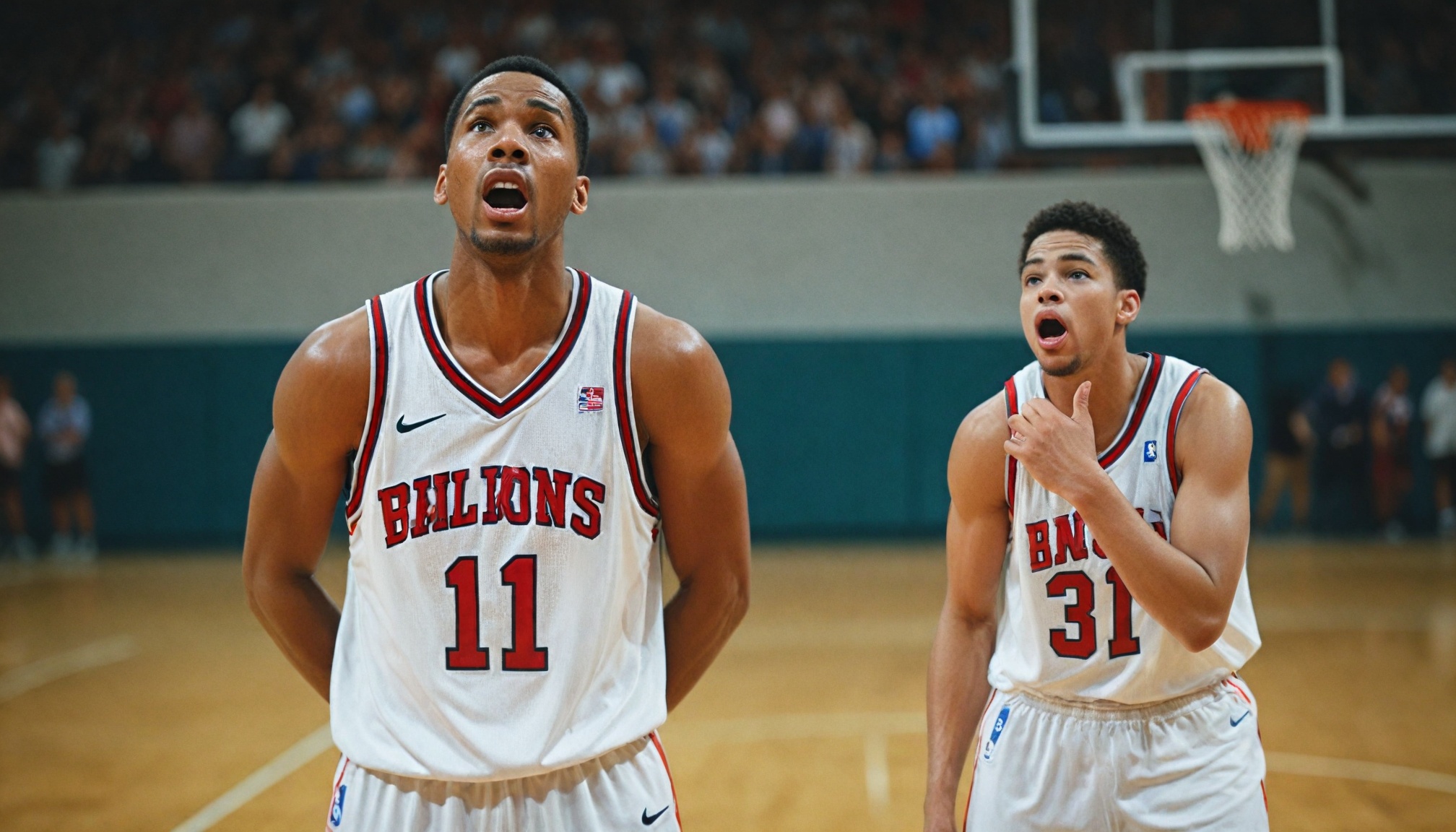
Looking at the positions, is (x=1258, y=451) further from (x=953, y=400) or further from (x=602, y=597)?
(x=602, y=597)

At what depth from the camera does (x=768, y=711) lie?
296 inches

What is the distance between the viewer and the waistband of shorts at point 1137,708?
298cm

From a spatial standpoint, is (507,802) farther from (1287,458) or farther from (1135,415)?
(1287,458)

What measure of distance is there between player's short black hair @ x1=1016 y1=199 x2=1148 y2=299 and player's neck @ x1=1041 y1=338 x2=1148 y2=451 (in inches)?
6.0

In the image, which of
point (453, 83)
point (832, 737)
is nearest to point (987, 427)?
point (832, 737)

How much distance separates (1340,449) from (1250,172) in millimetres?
3862

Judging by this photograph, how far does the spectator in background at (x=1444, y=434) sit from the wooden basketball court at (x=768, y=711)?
2.55 metres

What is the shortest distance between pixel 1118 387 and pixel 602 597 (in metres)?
1.32

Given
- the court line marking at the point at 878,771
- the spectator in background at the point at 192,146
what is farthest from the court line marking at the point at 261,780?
the spectator in background at the point at 192,146

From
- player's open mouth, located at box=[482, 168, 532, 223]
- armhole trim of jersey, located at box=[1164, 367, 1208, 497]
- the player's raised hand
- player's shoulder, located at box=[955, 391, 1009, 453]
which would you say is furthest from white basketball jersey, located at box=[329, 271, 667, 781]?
armhole trim of jersey, located at box=[1164, 367, 1208, 497]

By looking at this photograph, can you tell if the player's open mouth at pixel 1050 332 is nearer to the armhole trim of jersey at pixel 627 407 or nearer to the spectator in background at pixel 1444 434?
the armhole trim of jersey at pixel 627 407

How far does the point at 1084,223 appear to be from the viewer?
2.94 meters

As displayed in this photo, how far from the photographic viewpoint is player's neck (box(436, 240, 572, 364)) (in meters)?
2.55

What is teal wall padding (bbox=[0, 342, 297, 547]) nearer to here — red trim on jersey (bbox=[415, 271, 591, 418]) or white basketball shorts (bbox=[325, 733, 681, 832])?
red trim on jersey (bbox=[415, 271, 591, 418])
